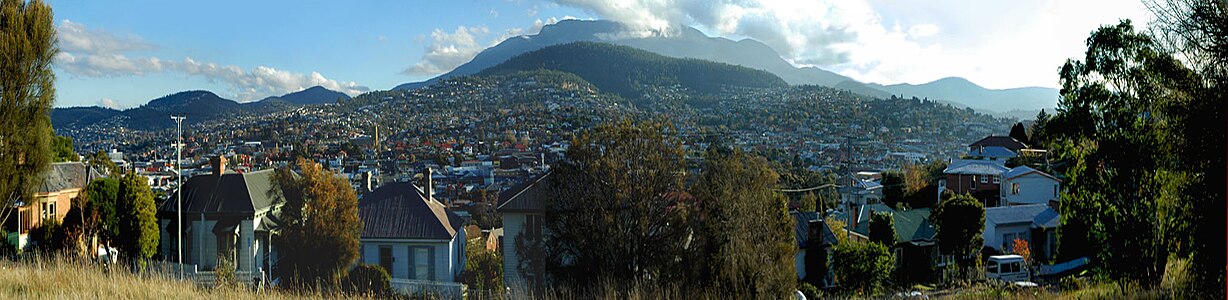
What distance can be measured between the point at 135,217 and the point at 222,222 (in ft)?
3.29

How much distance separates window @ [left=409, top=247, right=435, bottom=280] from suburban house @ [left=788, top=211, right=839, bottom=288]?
572 centimetres

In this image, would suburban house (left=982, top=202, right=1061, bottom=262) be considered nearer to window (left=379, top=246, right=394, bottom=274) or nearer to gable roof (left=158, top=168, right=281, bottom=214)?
window (left=379, top=246, right=394, bottom=274)

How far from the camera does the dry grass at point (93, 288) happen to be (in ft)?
11.7

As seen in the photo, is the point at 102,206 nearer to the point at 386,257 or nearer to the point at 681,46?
the point at 386,257

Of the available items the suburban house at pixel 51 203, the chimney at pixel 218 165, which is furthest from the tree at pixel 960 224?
the suburban house at pixel 51 203

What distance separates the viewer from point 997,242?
1452cm

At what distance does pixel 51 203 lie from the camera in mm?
11695

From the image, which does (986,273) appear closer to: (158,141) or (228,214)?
(228,214)

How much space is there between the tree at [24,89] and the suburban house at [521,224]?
478 cm

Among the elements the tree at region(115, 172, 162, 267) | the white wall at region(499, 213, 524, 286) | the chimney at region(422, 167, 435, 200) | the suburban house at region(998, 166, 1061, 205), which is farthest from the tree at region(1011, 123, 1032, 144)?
the tree at region(115, 172, 162, 267)

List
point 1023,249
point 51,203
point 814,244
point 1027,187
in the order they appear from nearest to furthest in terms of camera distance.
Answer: point 51,203 < point 814,244 < point 1023,249 < point 1027,187

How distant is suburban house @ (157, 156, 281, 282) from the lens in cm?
994

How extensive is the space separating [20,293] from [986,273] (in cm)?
1301

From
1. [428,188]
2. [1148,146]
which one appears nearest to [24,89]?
[428,188]
